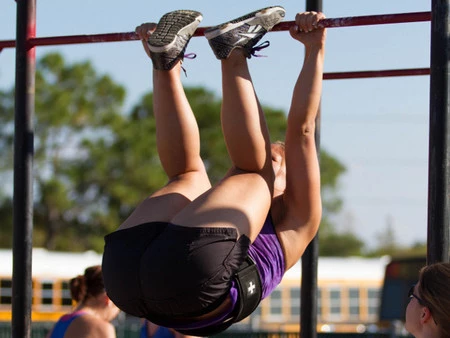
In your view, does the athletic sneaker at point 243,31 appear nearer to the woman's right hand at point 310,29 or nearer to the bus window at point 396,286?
the woman's right hand at point 310,29

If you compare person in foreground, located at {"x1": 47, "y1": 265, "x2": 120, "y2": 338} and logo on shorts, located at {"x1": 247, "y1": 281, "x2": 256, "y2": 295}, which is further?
person in foreground, located at {"x1": 47, "y1": 265, "x2": 120, "y2": 338}

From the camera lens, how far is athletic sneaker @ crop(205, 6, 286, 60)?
375cm

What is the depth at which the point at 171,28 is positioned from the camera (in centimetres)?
380

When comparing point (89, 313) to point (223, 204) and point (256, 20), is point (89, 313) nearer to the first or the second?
point (223, 204)

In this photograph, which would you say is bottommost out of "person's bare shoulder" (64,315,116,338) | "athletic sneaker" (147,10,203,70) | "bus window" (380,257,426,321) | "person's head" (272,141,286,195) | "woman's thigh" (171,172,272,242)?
"bus window" (380,257,426,321)

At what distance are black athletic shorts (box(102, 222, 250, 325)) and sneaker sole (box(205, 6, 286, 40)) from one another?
0.79 meters

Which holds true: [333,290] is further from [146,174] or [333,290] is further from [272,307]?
[146,174]

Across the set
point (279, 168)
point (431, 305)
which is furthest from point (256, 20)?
point (431, 305)

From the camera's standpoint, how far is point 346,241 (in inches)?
2105

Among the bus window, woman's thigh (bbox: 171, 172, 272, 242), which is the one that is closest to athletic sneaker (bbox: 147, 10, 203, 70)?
woman's thigh (bbox: 171, 172, 272, 242)

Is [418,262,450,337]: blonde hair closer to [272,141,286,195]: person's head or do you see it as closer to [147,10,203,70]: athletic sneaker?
[272,141,286,195]: person's head

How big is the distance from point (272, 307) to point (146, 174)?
16.5 meters

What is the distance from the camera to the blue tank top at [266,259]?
3.69 meters

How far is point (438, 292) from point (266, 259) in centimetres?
87
